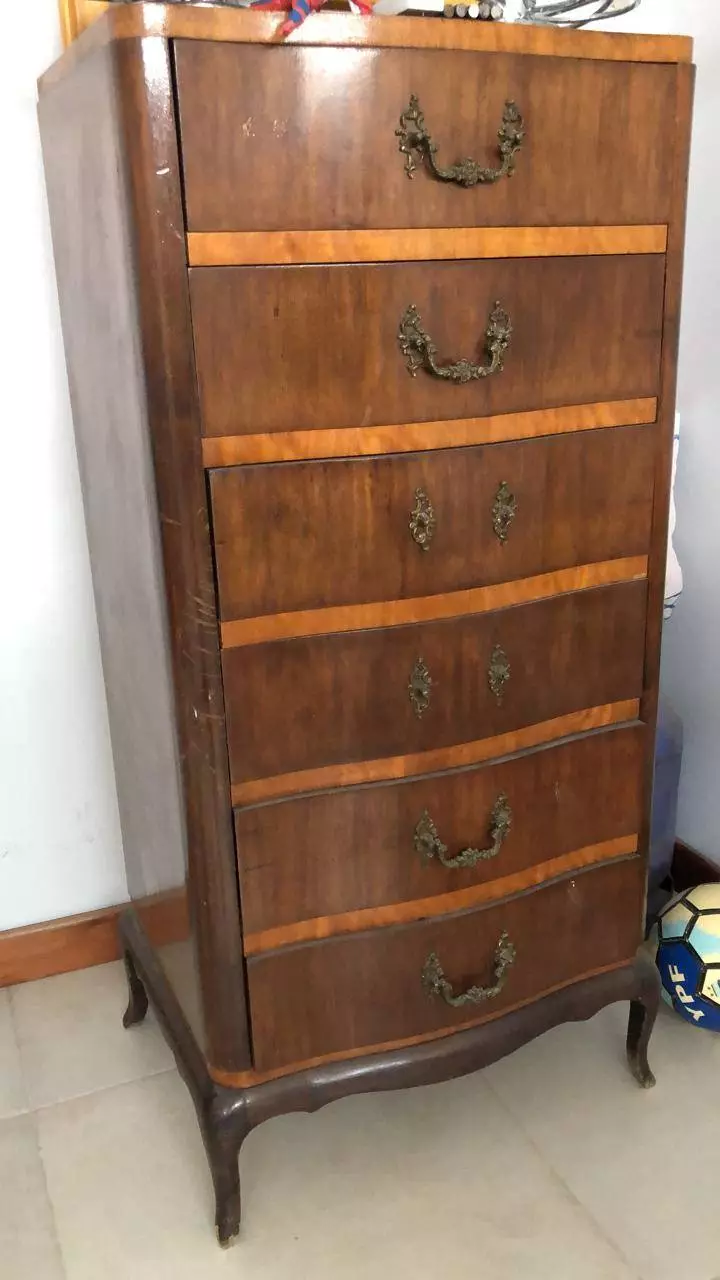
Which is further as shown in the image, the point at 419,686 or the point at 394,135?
the point at 419,686

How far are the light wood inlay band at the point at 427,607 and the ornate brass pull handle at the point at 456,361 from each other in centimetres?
21

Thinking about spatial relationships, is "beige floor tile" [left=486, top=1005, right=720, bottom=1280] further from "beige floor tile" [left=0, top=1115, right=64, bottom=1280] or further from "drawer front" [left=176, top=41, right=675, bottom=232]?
"drawer front" [left=176, top=41, right=675, bottom=232]

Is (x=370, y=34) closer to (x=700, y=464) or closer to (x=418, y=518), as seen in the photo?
(x=418, y=518)

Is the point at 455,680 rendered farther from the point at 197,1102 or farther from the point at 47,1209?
the point at 47,1209

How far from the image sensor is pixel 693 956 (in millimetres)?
1417

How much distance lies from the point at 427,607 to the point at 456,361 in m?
0.23

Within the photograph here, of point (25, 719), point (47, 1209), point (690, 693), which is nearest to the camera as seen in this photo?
point (47, 1209)

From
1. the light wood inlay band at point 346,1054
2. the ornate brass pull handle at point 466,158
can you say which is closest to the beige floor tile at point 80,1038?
the light wood inlay band at point 346,1054

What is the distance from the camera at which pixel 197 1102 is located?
115 centimetres

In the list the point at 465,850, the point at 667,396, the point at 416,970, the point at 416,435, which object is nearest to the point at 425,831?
the point at 465,850

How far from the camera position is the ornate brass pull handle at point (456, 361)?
939 millimetres

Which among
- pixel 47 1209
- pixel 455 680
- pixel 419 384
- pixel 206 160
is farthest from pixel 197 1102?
pixel 206 160

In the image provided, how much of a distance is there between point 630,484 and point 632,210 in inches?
10.5

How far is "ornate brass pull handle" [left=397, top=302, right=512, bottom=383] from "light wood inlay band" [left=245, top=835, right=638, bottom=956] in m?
0.54
